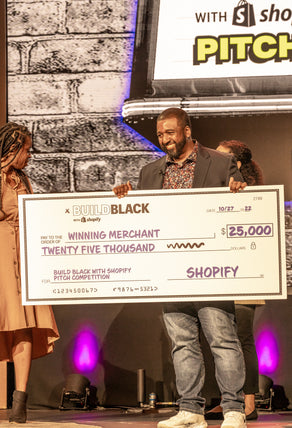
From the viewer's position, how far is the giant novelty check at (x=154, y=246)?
4.02 m

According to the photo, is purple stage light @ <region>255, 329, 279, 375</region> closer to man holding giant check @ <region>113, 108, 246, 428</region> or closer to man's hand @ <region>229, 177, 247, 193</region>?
man holding giant check @ <region>113, 108, 246, 428</region>

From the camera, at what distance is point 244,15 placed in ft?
18.2

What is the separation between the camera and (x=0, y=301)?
14.6 ft

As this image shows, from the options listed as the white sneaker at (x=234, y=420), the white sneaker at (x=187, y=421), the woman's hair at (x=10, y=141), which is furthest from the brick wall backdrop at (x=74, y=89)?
the white sneaker at (x=234, y=420)

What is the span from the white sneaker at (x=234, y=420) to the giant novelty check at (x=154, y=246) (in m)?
0.58

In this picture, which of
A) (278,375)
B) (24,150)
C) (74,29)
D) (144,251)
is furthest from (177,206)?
(74,29)

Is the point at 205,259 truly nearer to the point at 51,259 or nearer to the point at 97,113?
the point at 51,259

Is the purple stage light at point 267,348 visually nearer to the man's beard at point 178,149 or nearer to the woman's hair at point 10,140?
the man's beard at point 178,149

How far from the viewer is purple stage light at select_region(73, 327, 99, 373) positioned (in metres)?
5.47

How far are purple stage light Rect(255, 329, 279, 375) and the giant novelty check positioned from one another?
4.53 ft

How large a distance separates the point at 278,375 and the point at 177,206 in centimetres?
179

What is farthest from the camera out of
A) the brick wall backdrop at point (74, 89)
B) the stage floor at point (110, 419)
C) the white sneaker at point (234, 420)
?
the brick wall backdrop at point (74, 89)

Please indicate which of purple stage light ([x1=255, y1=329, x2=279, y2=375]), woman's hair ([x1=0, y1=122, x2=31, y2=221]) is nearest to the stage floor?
purple stage light ([x1=255, y1=329, x2=279, y2=375])

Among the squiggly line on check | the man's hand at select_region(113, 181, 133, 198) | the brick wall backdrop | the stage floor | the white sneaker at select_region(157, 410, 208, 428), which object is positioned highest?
the brick wall backdrop
